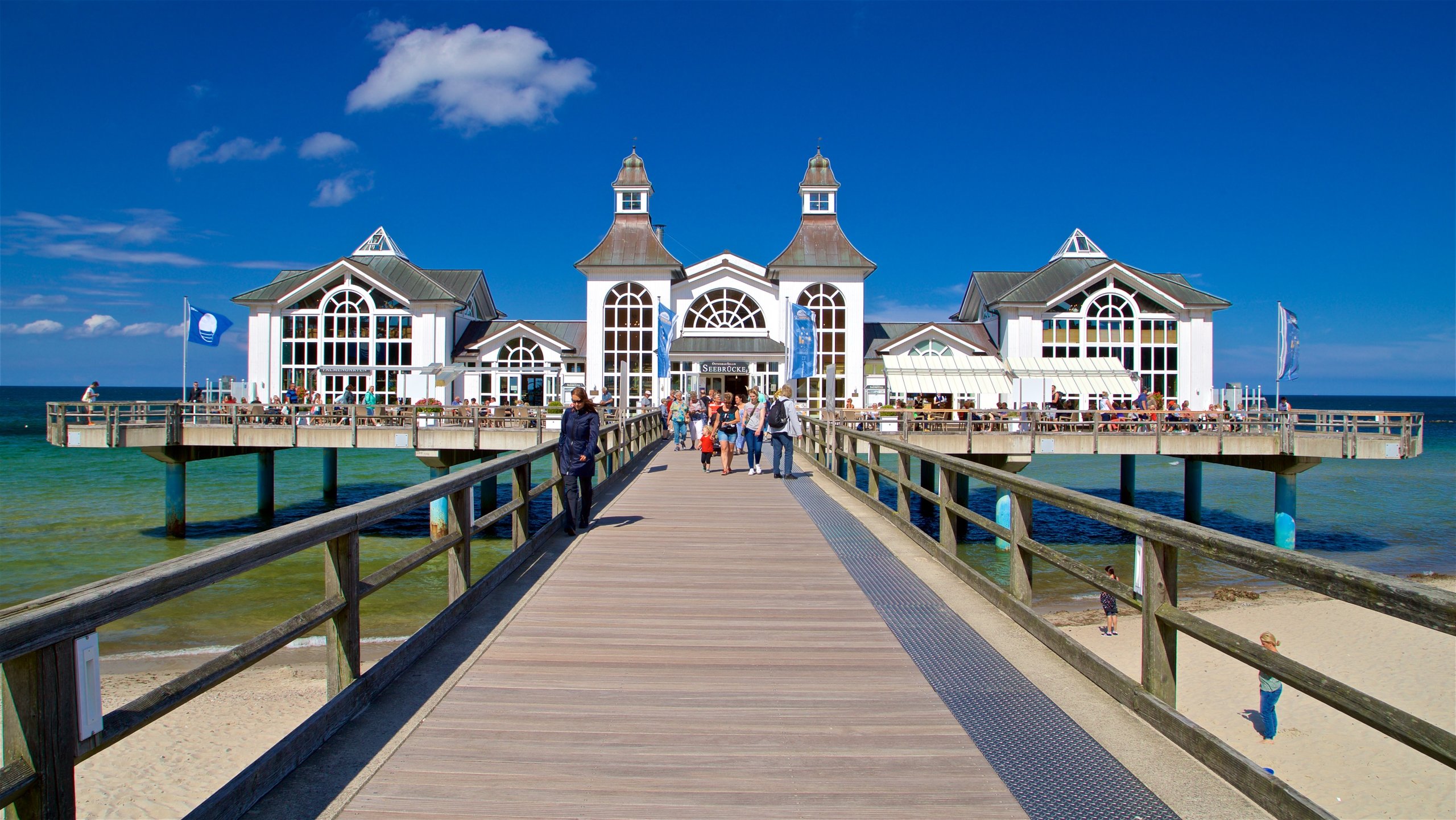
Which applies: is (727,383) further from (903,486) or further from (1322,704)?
(903,486)

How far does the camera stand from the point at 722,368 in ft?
123

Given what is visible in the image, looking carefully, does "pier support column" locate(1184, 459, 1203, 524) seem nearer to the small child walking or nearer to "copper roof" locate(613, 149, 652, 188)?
the small child walking

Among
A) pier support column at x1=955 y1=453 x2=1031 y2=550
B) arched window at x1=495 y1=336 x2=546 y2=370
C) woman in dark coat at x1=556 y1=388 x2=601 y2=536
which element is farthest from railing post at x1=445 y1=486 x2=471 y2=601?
arched window at x1=495 y1=336 x2=546 y2=370

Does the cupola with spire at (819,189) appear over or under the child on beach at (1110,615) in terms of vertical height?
over

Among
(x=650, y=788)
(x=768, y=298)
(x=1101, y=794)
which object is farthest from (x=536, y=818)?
(x=768, y=298)

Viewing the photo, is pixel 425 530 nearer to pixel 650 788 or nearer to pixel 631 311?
pixel 631 311

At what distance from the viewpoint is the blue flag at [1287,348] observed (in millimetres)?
27125

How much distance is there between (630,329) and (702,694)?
35.8m

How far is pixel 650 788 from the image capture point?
318 cm

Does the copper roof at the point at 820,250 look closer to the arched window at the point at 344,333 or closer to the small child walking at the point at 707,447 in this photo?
the arched window at the point at 344,333

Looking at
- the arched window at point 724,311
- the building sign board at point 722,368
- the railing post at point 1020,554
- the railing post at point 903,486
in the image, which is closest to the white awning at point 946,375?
the building sign board at point 722,368

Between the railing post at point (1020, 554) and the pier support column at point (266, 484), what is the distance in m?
28.1

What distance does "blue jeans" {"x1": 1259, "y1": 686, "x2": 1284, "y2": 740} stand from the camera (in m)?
10.9

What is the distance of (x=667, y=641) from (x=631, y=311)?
3510 centimetres
